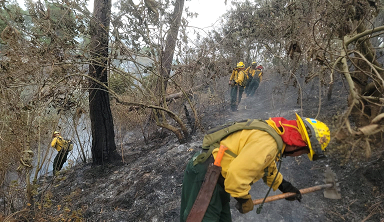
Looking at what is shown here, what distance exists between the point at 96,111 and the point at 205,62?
280 cm

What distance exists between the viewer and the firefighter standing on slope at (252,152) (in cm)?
169

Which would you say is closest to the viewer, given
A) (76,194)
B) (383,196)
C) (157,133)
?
(383,196)

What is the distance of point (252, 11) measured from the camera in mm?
7352

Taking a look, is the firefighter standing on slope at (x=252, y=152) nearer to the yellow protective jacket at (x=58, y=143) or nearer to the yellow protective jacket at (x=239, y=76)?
the yellow protective jacket at (x=58, y=143)

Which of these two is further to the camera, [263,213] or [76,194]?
[76,194]

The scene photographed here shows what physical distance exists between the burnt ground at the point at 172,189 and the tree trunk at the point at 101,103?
1.30 feet

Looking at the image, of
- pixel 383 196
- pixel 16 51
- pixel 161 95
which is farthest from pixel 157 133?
pixel 383 196

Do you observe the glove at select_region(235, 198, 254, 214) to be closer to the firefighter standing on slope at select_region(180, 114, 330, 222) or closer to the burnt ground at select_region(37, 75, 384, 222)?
the firefighter standing on slope at select_region(180, 114, 330, 222)

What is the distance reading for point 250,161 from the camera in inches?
65.9

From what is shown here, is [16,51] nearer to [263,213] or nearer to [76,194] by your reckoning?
[76,194]

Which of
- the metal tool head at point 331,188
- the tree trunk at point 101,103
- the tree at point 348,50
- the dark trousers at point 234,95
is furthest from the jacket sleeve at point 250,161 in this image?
the dark trousers at point 234,95

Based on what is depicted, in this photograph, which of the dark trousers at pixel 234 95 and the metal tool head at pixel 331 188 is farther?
the dark trousers at pixel 234 95

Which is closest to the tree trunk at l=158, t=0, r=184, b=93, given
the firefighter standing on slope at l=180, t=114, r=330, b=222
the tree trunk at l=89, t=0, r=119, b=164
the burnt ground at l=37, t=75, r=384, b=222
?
the tree trunk at l=89, t=0, r=119, b=164

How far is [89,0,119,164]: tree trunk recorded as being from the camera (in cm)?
464
